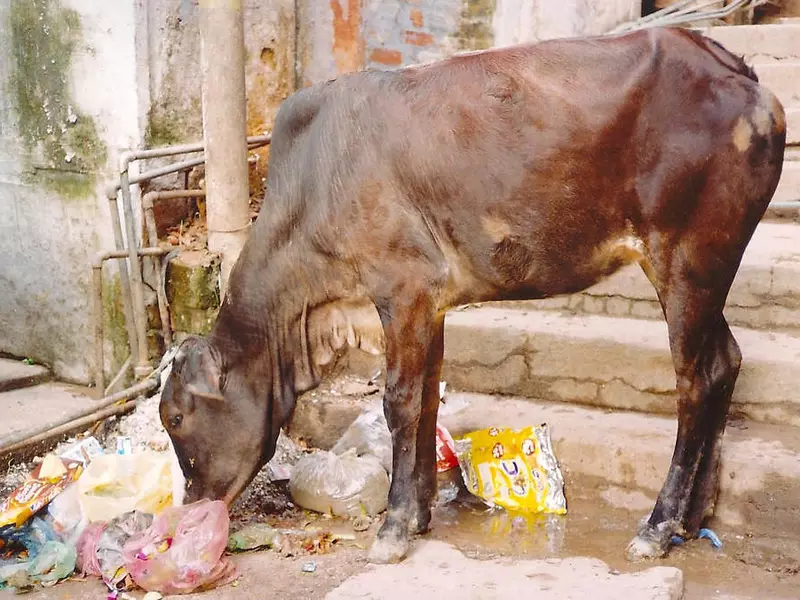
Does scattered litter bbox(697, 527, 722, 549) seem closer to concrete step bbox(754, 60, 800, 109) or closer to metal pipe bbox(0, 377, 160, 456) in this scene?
metal pipe bbox(0, 377, 160, 456)

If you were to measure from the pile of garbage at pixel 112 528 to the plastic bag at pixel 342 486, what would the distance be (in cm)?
54

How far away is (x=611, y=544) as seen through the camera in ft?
13.1

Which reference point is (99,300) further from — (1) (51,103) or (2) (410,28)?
(2) (410,28)

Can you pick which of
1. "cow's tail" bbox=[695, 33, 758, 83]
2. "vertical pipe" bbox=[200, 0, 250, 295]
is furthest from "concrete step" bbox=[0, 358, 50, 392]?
"cow's tail" bbox=[695, 33, 758, 83]

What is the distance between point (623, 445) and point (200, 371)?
1745 millimetres

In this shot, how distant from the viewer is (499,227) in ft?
12.1

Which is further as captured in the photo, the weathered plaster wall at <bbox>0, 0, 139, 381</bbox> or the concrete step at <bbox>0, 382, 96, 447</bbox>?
the weathered plaster wall at <bbox>0, 0, 139, 381</bbox>

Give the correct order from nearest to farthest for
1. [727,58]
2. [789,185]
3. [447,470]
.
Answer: [727,58] → [447,470] → [789,185]

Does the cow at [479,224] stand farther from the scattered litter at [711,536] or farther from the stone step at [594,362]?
the stone step at [594,362]

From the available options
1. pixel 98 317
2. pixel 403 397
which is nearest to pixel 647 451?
pixel 403 397

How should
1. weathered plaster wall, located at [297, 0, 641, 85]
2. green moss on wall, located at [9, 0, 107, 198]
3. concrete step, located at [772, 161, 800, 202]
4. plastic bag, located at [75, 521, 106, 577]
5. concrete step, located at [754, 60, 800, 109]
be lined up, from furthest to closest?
weathered plaster wall, located at [297, 0, 641, 85], concrete step, located at [754, 60, 800, 109], green moss on wall, located at [9, 0, 107, 198], concrete step, located at [772, 161, 800, 202], plastic bag, located at [75, 521, 106, 577]

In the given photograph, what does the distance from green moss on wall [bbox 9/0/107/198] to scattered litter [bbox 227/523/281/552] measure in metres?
2.50

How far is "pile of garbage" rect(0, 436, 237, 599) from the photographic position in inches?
145

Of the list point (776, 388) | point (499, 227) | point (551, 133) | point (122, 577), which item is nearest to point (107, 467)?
point (122, 577)
